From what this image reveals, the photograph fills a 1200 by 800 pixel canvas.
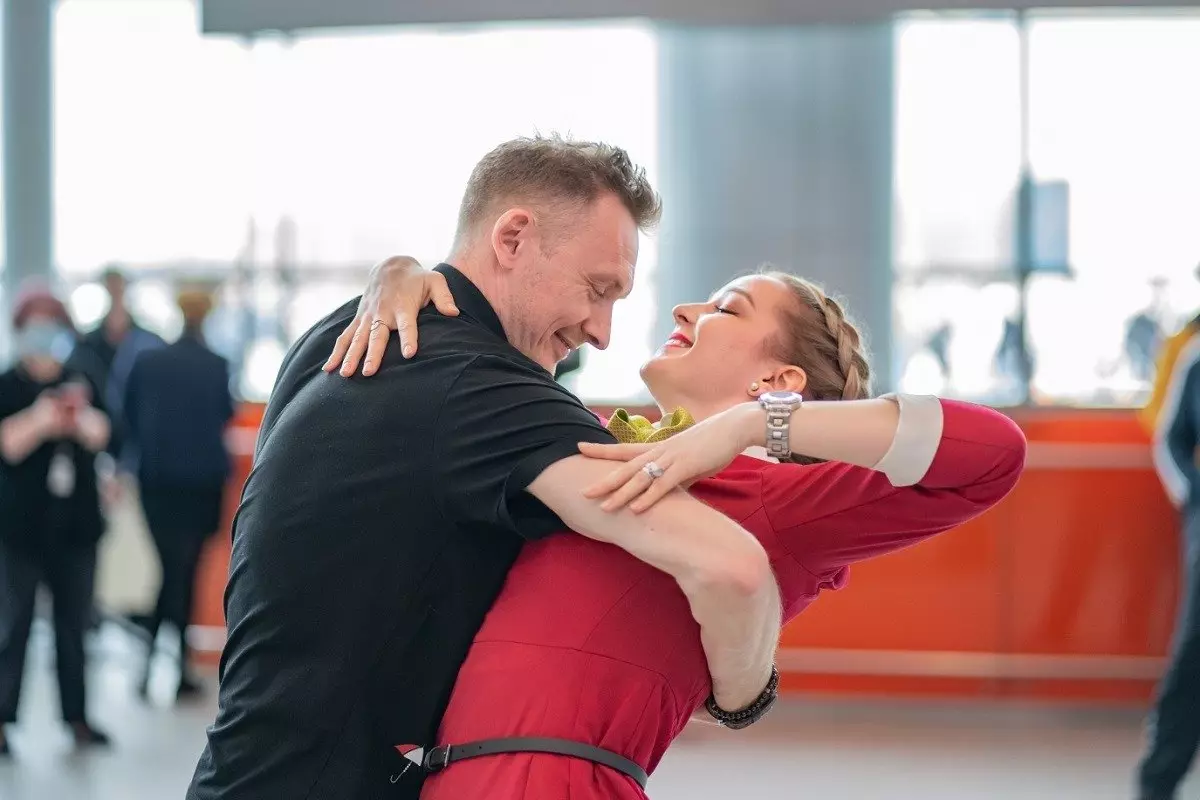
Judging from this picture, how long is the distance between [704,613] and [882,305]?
4420mm

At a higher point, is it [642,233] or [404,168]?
[404,168]

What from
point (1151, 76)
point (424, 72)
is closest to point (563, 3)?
point (424, 72)

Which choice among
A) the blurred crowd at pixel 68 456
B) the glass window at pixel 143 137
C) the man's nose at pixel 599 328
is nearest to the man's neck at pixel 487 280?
the man's nose at pixel 599 328

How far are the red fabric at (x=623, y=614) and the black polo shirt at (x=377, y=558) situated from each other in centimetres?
5

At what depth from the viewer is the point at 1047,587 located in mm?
5559

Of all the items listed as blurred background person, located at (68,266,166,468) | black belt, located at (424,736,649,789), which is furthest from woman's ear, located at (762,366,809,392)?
blurred background person, located at (68,266,166,468)

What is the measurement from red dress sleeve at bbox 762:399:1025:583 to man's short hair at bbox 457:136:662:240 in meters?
0.42

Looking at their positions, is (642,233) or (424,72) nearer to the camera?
(642,233)

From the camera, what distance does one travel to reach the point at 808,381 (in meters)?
1.90

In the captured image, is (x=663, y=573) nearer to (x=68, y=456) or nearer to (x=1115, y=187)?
(x=68, y=456)

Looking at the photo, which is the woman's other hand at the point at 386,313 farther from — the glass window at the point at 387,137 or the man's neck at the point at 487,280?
the glass window at the point at 387,137

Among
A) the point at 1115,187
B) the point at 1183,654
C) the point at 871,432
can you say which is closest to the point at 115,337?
the point at 1115,187

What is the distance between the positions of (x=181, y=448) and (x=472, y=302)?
14.3 feet

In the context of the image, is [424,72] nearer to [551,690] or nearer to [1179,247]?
[1179,247]
